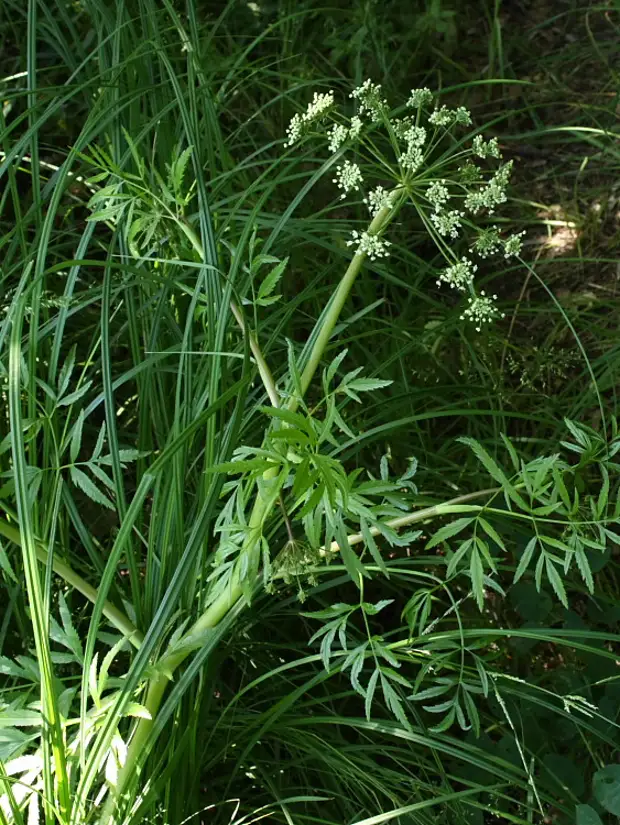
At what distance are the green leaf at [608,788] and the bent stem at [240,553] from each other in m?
0.77

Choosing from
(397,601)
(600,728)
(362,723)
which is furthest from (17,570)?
(600,728)

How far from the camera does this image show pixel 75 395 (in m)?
1.25

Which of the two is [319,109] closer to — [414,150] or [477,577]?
[414,150]

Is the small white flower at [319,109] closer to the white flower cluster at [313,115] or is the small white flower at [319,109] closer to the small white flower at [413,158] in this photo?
the white flower cluster at [313,115]

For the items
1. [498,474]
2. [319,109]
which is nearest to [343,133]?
[319,109]

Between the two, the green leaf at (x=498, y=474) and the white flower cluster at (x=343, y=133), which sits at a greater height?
the white flower cluster at (x=343, y=133)

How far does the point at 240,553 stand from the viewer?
1103 millimetres

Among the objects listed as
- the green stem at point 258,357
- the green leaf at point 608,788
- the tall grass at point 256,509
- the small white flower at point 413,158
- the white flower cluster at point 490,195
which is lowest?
the green leaf at point 608,788

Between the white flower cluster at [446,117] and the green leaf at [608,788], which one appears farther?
the green leaf at [608,788]

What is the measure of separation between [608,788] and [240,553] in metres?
0.86

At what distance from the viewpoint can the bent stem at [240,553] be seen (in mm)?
1112

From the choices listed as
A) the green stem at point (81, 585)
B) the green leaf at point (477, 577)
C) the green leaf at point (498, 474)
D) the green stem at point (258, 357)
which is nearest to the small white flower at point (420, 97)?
the green stem at point (258, 357)

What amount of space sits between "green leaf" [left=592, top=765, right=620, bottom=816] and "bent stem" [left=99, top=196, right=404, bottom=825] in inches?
30.5

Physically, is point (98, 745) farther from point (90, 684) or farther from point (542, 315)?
point (542, 315)
